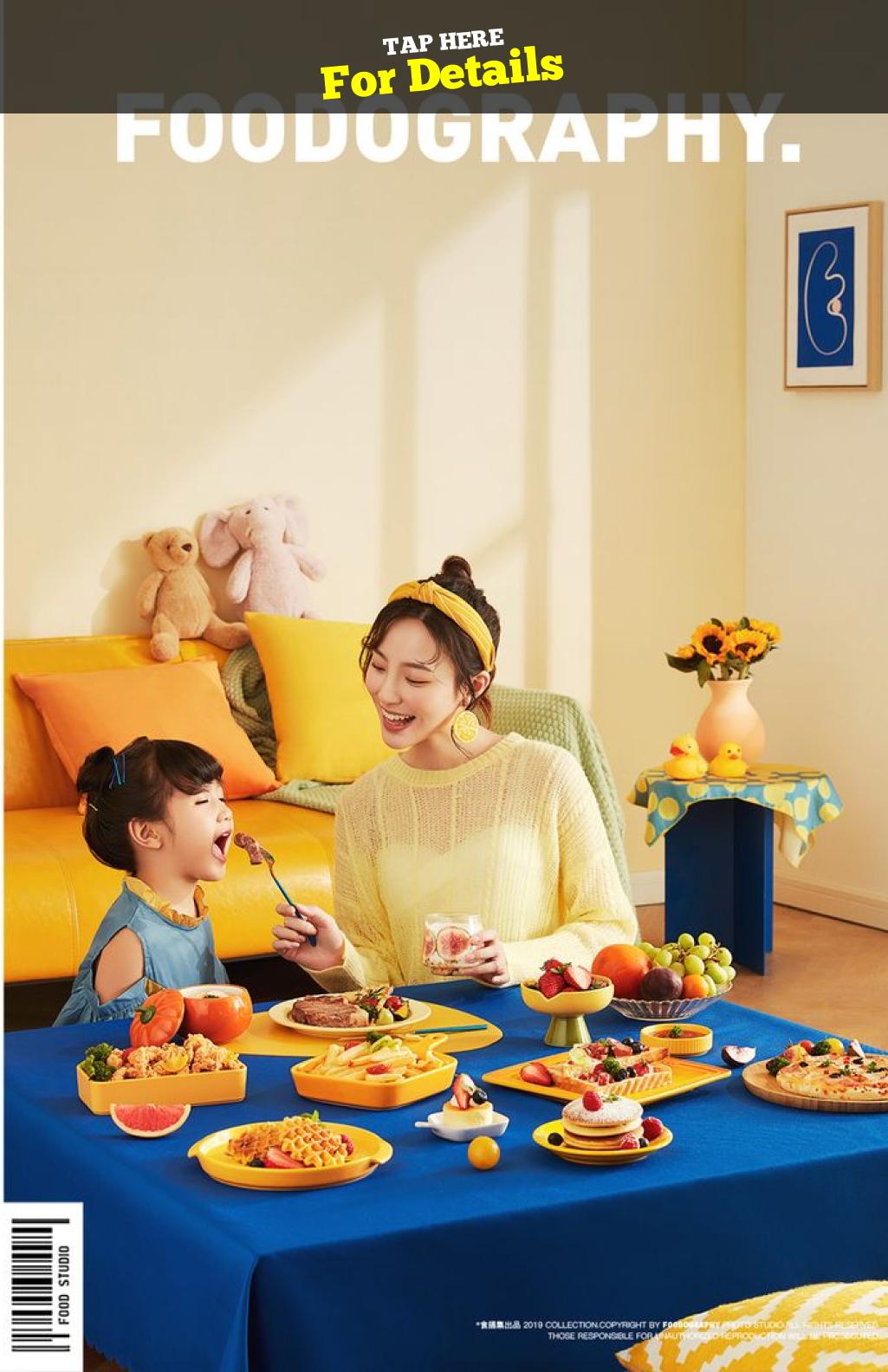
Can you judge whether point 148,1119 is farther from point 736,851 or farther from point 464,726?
point 736,851

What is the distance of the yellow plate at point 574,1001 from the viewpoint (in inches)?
86.1

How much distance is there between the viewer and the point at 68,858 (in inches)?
158

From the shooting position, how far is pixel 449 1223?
162 centimetres

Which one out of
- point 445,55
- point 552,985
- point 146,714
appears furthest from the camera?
point 445,55

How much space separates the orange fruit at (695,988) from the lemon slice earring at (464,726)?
1.66 feet

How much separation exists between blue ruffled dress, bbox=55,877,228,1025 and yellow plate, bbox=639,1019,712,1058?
0.63 meters

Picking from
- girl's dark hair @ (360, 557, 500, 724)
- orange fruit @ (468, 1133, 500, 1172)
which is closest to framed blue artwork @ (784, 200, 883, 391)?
girl's dark hair @ (360, 557, 500, 724)

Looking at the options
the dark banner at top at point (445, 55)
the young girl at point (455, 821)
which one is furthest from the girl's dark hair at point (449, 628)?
the dark banner at top at point (445, 55)

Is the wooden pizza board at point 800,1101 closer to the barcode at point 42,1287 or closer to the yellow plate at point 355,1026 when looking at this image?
the yellow plate at point 355,1026

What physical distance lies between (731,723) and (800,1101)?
314 centimetres

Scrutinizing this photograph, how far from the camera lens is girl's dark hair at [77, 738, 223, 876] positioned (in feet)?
7.97

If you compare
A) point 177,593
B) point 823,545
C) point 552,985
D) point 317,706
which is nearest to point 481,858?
point 552,985

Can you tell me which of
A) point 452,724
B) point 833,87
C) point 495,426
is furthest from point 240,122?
point 452,724

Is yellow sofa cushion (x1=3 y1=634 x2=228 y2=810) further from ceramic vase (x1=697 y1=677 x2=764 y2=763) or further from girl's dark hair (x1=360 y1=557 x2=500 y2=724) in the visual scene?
girl's dark hair (x1=360 y1=557 x2=500 y2=724)
